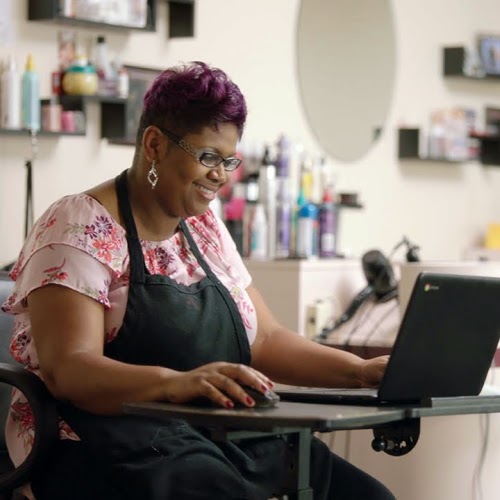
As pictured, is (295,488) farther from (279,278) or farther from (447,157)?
(447,157)

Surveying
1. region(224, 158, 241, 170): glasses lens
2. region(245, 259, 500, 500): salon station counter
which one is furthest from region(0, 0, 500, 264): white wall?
region(224, 158, 241, 170): glasses lens

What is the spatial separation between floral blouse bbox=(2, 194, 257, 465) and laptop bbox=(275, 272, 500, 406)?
15.6 inches

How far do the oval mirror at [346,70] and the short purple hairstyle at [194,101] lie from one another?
2.49 m

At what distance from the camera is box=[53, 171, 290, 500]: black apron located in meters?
1.96

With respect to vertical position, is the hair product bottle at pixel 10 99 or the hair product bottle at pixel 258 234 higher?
the hair product bottle at pixel 10 99

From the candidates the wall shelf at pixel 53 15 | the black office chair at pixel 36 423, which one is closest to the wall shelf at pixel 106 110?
the wall shelf at pixel 53 15

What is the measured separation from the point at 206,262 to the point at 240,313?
12cm

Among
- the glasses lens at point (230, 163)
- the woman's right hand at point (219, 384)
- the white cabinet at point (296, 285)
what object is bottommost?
the white cabinet at point (296, 285)

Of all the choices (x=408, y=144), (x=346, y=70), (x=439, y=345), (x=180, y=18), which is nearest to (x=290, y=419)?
(x=439, y=345)

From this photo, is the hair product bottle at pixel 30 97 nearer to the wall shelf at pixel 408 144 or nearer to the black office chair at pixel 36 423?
the black office chair at pixel 36 423

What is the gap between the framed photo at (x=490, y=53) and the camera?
5609mm

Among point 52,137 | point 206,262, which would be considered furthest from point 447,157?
point 206,262

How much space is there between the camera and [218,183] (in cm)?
223

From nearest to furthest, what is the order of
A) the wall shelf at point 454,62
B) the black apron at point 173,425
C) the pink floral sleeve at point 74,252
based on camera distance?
the black apron at point 173,425 → the pink floral sleeve at point 74,252 → the wall shelf at point 454,62
